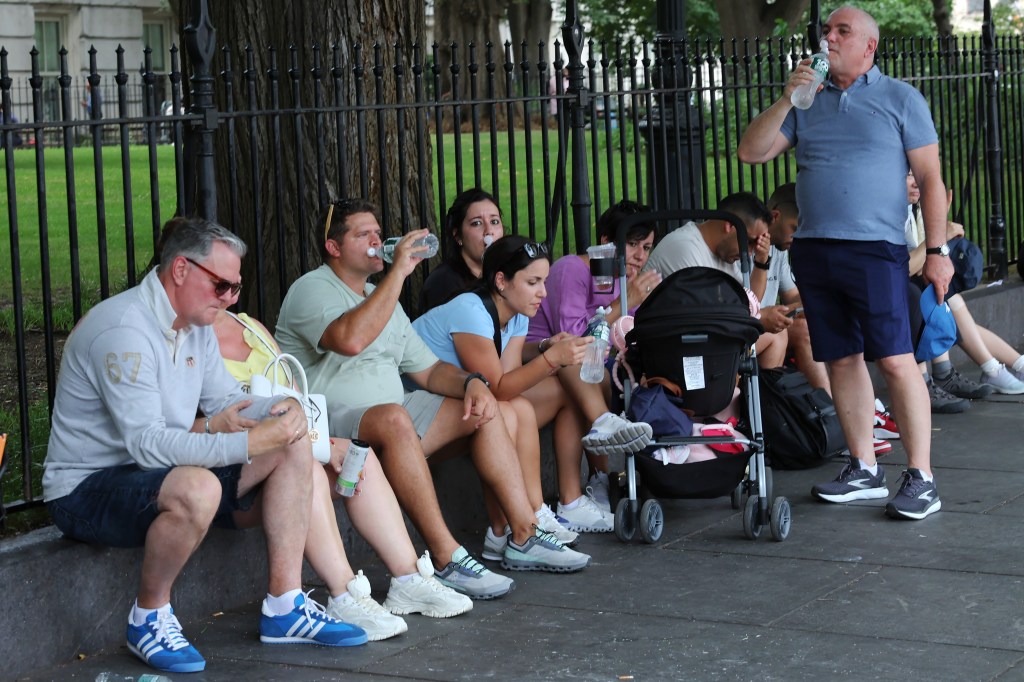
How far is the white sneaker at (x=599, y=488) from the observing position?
667 centimetres

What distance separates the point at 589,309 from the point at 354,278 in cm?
150

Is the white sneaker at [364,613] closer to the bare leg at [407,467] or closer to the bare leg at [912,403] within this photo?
the bare leg at [407,467]

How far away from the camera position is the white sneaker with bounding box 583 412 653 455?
5961mm

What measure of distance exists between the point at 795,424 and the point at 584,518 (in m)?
1.39

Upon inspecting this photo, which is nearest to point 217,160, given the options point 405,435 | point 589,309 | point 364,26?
point 364,26

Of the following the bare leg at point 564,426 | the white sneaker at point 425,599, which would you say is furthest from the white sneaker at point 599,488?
the white sneaker at point 425,599

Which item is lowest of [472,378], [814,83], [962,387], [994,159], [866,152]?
[962,387]

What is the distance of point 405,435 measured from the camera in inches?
213

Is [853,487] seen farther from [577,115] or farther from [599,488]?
[577,115]

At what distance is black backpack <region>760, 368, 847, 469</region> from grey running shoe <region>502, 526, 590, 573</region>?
1.77 metres

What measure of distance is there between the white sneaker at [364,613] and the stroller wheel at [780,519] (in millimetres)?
1663

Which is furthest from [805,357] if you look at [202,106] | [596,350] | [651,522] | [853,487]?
[202,106]

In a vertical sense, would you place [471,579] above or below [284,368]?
below

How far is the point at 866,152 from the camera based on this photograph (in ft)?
21.1
